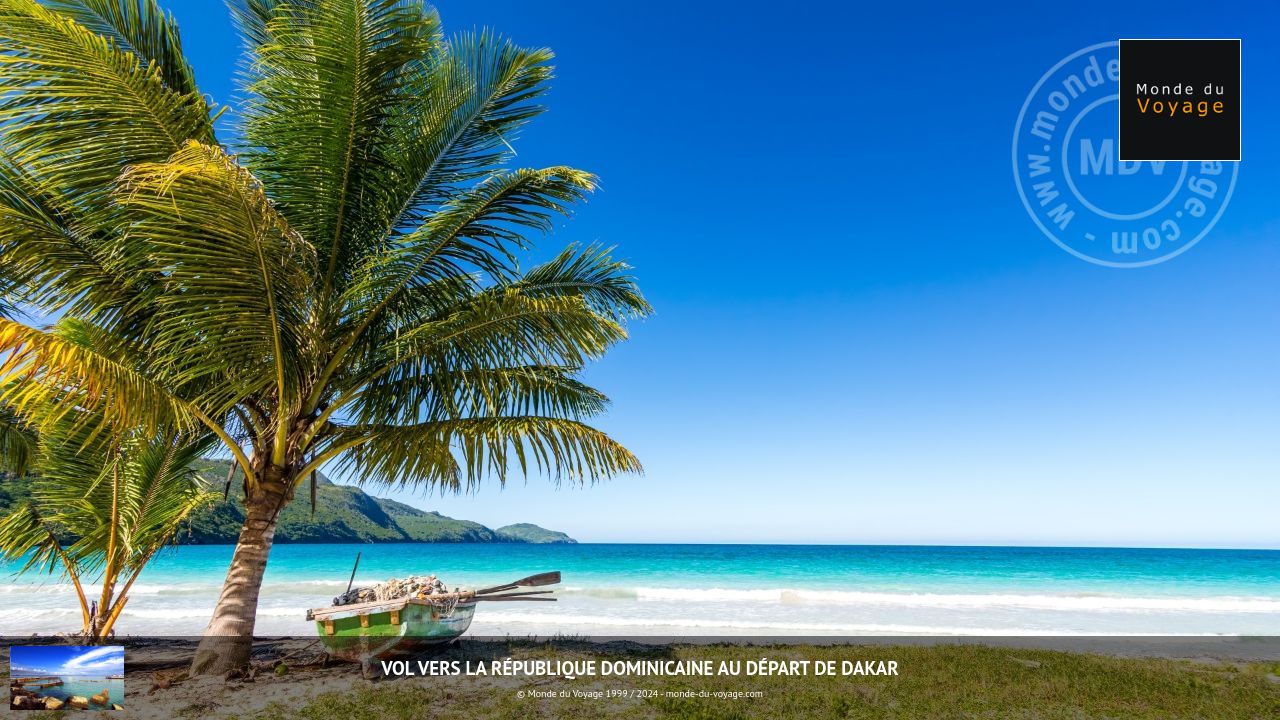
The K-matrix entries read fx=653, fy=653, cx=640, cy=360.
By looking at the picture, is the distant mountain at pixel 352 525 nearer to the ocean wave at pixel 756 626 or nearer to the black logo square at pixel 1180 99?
the ocean wave at pixel 756 626

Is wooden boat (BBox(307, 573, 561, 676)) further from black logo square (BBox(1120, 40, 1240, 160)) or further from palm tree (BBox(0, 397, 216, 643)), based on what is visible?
black logo square (BBox(1120, 40, 1240, 160))

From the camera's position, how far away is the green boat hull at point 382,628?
23.8 feet

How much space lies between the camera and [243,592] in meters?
6.82

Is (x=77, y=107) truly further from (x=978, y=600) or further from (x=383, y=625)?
(x=978, y=600)

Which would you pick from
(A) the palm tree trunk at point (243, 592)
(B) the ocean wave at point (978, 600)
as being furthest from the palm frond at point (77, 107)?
(B) the ocean wave at point (978, 600)

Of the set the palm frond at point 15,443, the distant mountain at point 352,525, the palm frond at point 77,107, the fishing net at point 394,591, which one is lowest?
the distant mountain at point 352,525

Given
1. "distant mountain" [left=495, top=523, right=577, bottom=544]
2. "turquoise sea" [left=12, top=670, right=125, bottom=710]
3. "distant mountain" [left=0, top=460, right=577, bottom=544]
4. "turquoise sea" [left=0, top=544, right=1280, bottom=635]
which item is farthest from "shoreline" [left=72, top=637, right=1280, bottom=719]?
"distant mountain" [left=495, top=523, right=577, bottom=544]

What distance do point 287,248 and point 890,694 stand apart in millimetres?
7660

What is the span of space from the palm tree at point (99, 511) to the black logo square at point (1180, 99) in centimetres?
1168

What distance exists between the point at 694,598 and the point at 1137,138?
19982 millimetres

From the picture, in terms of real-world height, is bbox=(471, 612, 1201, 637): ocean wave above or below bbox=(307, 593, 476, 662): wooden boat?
below

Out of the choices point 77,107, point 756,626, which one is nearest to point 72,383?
point 77,107

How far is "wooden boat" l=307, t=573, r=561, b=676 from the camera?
7.25m

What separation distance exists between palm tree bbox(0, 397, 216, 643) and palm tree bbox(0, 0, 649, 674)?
3.93 ft
